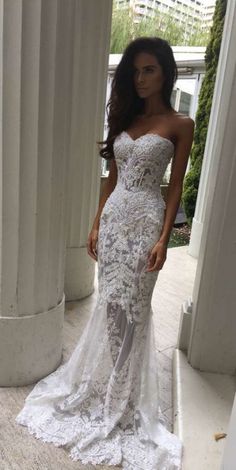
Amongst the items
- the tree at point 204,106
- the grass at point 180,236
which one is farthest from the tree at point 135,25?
the grass at point 180,236

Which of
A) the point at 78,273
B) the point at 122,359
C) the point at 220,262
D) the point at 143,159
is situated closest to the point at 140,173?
the point at 143,159

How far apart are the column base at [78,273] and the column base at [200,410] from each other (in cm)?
103

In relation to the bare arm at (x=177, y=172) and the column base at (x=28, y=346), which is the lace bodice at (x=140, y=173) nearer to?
the bare arm at (x=177, y=172)

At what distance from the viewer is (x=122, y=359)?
1685mm

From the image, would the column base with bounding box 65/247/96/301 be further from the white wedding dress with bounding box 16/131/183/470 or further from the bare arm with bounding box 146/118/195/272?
the bare arm with bounding box 146/118/195/272

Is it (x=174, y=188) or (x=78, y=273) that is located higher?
(x=174, y=188)

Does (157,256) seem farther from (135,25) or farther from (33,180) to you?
(135,25)

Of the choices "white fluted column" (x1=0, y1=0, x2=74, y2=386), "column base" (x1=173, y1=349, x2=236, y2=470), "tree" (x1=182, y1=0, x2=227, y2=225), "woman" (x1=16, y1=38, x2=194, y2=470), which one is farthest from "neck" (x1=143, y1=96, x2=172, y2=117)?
"tree" (x1=182, y1=0, x2=227, y2=225)

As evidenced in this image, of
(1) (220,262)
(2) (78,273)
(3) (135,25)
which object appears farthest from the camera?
(3) (135,25)

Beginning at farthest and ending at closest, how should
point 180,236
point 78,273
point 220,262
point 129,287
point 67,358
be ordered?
1. point 180,236
2. point 78,273
3. point 67,358
4. point 220,262
5. point 129,287

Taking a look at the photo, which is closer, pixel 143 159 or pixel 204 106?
pixel 143 159

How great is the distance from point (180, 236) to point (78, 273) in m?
2.62

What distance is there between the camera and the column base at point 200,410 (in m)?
1.60

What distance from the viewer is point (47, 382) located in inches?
77.5
